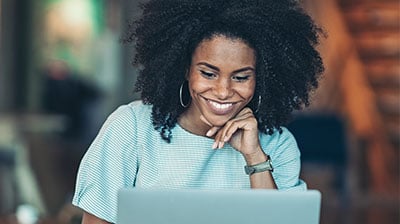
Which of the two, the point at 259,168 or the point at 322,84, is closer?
the point at 259,168

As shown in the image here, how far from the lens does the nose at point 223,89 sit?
2.07 metres

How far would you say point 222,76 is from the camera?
208 centimetres

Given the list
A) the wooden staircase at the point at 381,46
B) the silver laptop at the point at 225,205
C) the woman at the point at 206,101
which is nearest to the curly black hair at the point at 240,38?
the woman at the point at 206,101

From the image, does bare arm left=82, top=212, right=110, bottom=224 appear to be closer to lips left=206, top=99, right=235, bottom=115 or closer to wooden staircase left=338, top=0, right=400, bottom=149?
lips left=206, top=99, right=235, bottom=115

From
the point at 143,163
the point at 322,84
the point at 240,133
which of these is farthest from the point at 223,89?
the point at 322,84

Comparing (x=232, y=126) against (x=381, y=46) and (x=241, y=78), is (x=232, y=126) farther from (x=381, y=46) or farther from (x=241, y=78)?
(x=381, y=46)

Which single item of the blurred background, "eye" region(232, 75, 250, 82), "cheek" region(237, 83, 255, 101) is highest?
"eye" region(232, 75, 250, 82)

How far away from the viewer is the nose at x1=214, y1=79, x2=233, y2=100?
2.07 meters

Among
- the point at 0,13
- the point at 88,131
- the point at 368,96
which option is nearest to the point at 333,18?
the point at 368,96

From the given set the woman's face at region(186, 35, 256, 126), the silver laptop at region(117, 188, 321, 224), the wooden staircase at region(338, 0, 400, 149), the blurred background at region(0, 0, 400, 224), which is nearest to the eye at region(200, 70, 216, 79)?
→ the woman's face at region(186, 35, 256, 126)

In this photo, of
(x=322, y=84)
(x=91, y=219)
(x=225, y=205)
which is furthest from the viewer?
(x=322, y=84)

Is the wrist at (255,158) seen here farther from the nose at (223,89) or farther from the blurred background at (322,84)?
the blurred background at (322,84)

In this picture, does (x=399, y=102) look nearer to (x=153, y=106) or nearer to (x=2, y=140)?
(x=2, y=140)

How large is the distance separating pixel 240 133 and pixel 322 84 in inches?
216
